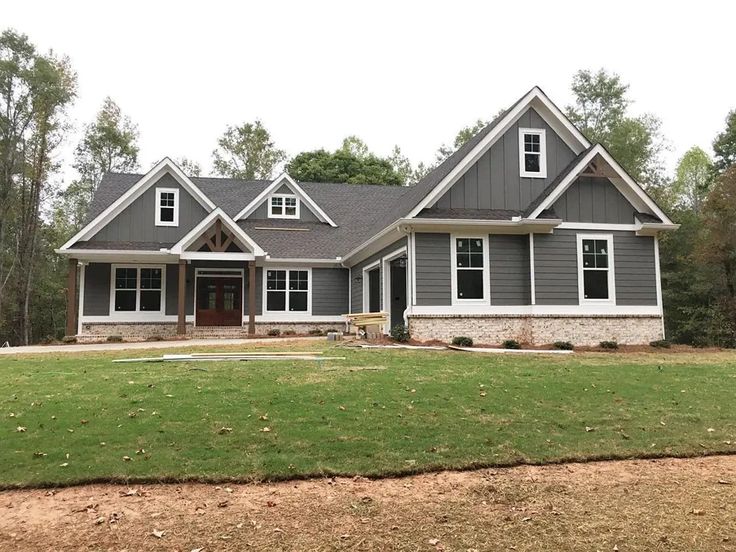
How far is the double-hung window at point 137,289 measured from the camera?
1931 cm

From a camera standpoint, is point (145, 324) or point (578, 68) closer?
point (145, 324)

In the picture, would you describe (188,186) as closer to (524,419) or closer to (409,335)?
(409,335)

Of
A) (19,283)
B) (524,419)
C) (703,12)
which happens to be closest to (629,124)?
(703,12)

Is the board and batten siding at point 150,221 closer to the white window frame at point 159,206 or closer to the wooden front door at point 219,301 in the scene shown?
the white window frame at point 159,206

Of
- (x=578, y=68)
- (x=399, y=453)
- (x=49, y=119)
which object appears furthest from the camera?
(x=578, y=68)

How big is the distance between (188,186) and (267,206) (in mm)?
3797

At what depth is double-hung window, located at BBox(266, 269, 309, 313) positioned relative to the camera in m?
20.7

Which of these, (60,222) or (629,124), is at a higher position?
(629,124)

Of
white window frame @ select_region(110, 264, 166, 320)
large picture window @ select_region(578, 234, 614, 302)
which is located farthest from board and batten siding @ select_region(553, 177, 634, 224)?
white window frame @ select_region(110, 264, 166, 320)

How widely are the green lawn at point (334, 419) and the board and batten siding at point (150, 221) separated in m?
10.2

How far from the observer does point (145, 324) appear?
63.2 ft

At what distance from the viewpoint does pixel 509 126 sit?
52.1ft

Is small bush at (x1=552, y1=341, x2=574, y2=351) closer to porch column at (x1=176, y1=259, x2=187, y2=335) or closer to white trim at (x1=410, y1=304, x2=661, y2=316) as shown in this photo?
white trim at (x1=410, y1=304, x2=661, y2=316)

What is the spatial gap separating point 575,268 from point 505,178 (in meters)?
3.13
